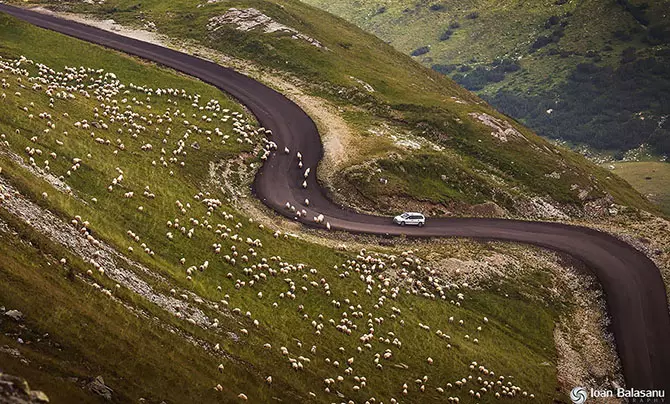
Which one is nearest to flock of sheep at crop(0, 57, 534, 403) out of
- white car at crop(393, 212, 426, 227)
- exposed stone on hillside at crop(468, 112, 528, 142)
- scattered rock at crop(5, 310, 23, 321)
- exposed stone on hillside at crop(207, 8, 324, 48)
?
scattered rock at crop(5, 310, 23, 321)

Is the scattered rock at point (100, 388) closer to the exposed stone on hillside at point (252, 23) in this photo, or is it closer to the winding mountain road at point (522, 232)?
the winding mountain road at point (522, 232)

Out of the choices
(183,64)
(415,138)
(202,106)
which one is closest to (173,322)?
(202,106)

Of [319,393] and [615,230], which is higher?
[615,230]

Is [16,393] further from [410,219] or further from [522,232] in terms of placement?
[522,232]

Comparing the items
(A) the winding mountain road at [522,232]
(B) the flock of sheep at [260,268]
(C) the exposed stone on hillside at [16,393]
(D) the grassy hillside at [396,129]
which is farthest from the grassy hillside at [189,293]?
(D) the grassy hillside at [396,129]

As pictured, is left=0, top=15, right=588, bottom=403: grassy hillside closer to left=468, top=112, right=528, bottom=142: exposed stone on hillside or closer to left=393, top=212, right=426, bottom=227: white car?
left=393, top=212, right=426, bottom=227: white car

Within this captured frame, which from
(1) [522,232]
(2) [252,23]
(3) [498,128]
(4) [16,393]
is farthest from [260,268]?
(2) [252,23]

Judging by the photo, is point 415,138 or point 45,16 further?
point 45,16

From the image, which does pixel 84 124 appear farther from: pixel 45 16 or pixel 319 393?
pixel 45 16

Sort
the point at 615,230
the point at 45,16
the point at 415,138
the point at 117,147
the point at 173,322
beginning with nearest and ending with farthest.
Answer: the point at 173,322 < the point at 117,147 < the point at 615,230 < the point at 415,138 < the point at 45,16
